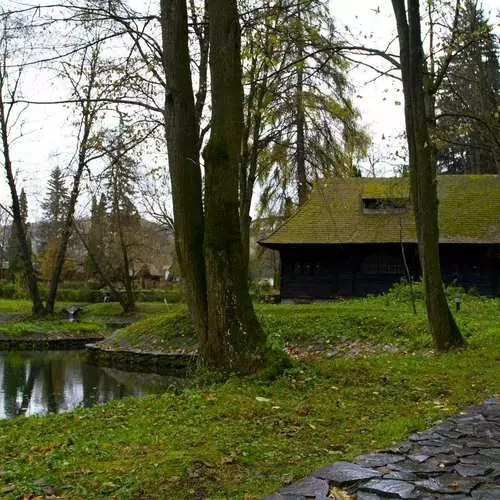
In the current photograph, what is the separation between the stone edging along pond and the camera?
16422 millimetres

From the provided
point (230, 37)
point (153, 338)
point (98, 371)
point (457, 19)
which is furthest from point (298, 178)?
point (230, 37)

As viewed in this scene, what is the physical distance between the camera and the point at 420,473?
4.07 m

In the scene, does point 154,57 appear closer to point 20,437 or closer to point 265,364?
point 265,364

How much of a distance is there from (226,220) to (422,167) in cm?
394

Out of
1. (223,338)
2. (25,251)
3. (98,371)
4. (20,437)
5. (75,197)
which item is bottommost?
(98,371)

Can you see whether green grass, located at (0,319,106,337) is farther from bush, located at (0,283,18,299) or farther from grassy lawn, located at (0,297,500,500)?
grassy lawn, located at (0,297,500,500)

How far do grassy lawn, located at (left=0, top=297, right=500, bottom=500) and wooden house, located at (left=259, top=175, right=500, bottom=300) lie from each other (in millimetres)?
17898

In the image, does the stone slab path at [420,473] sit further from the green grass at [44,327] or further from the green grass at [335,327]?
the green grass at [44,327]

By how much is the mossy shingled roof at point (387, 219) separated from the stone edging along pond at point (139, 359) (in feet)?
35.5

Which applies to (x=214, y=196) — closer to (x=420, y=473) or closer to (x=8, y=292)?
(x=420, y=473)

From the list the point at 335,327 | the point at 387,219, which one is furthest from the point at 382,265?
the point at 335,327

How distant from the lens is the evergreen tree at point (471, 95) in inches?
403

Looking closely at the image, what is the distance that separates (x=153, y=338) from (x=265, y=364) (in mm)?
10975

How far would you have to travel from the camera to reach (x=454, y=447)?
4.69 meters
